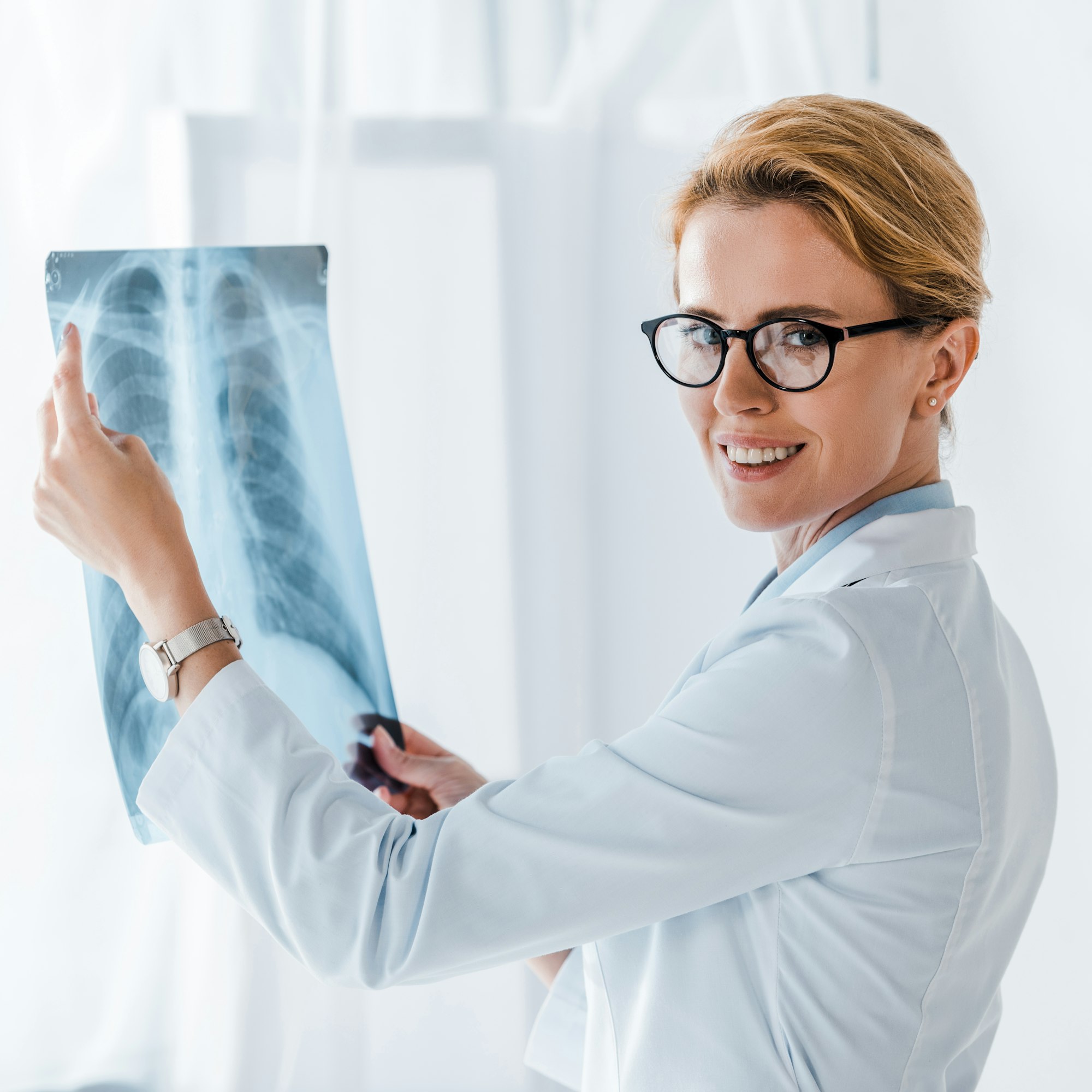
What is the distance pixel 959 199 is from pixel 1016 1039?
1132 millimetres

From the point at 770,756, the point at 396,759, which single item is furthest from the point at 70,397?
the point at 770,756

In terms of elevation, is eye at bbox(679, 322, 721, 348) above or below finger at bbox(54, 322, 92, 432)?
above

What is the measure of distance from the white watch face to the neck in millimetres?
471

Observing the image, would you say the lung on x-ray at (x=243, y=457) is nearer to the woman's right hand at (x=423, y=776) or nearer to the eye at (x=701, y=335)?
the woman's right hand at (x=423, y=776)

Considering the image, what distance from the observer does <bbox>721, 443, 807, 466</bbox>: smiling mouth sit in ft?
2.54

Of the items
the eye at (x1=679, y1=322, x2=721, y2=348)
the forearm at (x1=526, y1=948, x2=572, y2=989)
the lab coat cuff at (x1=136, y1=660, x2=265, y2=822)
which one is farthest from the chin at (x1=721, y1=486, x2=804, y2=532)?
the forearm at (x1=526, y1=948, x2=572, y2=989)

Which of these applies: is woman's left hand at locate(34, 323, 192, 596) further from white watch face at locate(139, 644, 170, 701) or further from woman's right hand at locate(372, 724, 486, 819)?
woman's right hand at locate(372, 724, 486, 819)

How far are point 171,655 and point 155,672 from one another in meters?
0.02

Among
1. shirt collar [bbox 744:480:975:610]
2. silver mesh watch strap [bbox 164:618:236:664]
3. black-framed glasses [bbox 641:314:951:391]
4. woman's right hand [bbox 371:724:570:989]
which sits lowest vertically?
woman's right hand [bbox 371:724:570:989]

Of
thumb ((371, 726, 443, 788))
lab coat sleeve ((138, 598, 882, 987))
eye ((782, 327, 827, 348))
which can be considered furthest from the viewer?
thumb ((371, 726, 443, 788))

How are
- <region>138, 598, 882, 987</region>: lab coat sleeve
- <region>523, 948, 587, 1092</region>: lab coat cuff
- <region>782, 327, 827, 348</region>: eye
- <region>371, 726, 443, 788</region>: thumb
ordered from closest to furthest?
<region>138, 598, 882, 987</region>: lab coat sleeve, <region>782, 327, 827, 348</region>: eye, <region>523, 948, 587, 1092</region>: lab coat cuff, <region>371, 726, 443, 788</region>: thumb

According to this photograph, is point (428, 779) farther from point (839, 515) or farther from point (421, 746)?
Result: point (839, 515)

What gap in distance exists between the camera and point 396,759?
3.44ft

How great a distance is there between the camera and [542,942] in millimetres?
644
